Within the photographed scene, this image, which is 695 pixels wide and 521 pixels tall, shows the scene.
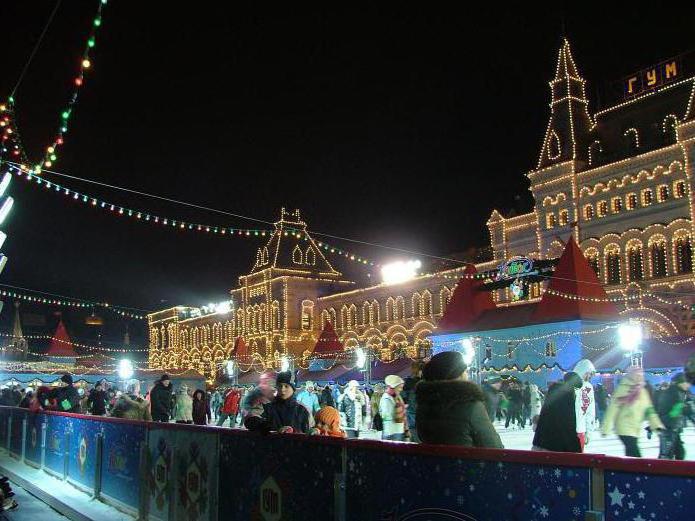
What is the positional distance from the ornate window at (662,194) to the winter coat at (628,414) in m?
26.6

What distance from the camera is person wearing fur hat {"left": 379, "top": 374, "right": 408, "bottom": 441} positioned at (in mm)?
12266

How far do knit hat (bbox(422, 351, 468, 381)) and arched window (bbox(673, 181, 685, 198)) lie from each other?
3115 centimetres

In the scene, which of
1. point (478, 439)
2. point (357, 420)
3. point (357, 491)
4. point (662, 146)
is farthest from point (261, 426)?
point (662, 146)

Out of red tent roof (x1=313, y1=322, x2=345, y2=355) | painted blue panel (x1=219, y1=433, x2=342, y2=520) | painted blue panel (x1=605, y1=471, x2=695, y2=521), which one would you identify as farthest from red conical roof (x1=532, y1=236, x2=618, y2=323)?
painted blue panel (x1=605, y1=471, x2=695, y2=521)

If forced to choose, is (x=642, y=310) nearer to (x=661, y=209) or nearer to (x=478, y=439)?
(x=661, y=209)

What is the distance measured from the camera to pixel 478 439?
4238 millimetres

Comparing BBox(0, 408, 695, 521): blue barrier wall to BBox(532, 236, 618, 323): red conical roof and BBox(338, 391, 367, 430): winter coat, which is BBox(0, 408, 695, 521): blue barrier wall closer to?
BBox(338, 391, 367, 430): winter coat

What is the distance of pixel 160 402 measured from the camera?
13273mm

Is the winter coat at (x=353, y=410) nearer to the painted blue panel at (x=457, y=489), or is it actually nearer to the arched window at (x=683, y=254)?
the painted blue panel at (x=457, y=489)

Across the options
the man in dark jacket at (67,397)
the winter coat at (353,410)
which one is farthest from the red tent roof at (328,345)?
the man in dark jacket at (67,397)

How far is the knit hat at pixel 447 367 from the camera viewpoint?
451cm

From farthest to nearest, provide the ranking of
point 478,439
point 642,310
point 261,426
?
1. point 642,310
2. point 261,426
3. point 478,439

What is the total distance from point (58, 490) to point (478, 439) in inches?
300

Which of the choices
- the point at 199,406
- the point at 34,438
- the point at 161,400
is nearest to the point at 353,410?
the point at 199,406
